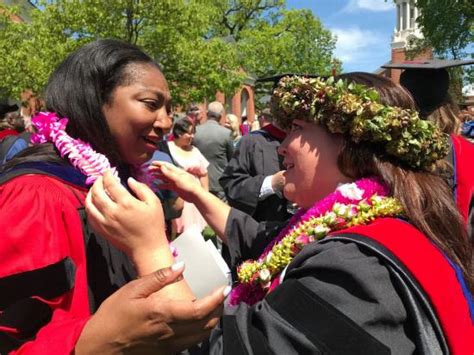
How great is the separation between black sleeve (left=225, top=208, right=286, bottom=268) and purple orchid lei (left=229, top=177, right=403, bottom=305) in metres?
0.58

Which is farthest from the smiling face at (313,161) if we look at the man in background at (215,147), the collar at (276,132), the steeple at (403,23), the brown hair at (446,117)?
the steeple at (403,23)

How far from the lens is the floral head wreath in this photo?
1789 mm

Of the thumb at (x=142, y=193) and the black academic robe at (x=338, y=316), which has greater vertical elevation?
the thumb at (x=142, y=193)

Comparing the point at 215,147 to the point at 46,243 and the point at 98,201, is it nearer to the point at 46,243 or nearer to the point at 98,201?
the point at 46,243

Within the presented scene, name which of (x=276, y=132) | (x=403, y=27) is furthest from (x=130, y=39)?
(x=403, y=27)

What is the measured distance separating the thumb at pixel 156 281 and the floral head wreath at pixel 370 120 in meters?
0.93

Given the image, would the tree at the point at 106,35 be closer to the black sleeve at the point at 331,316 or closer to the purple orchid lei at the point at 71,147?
the purple orchid lei at the point at 71,147

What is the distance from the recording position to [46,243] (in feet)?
5.11

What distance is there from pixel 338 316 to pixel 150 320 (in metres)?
0.53

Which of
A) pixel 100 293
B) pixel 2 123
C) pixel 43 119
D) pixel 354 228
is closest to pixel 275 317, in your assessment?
pixel 354 228

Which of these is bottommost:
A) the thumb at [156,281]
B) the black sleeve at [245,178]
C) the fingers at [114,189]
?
the black sleeve at [245,178]

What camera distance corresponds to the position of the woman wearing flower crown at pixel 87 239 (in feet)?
4.13

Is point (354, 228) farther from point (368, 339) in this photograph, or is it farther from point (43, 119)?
point (43, 119)

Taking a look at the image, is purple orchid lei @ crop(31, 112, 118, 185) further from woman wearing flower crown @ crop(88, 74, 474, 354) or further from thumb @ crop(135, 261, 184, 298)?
thumb @ crop(135, 261, 184, 298)
